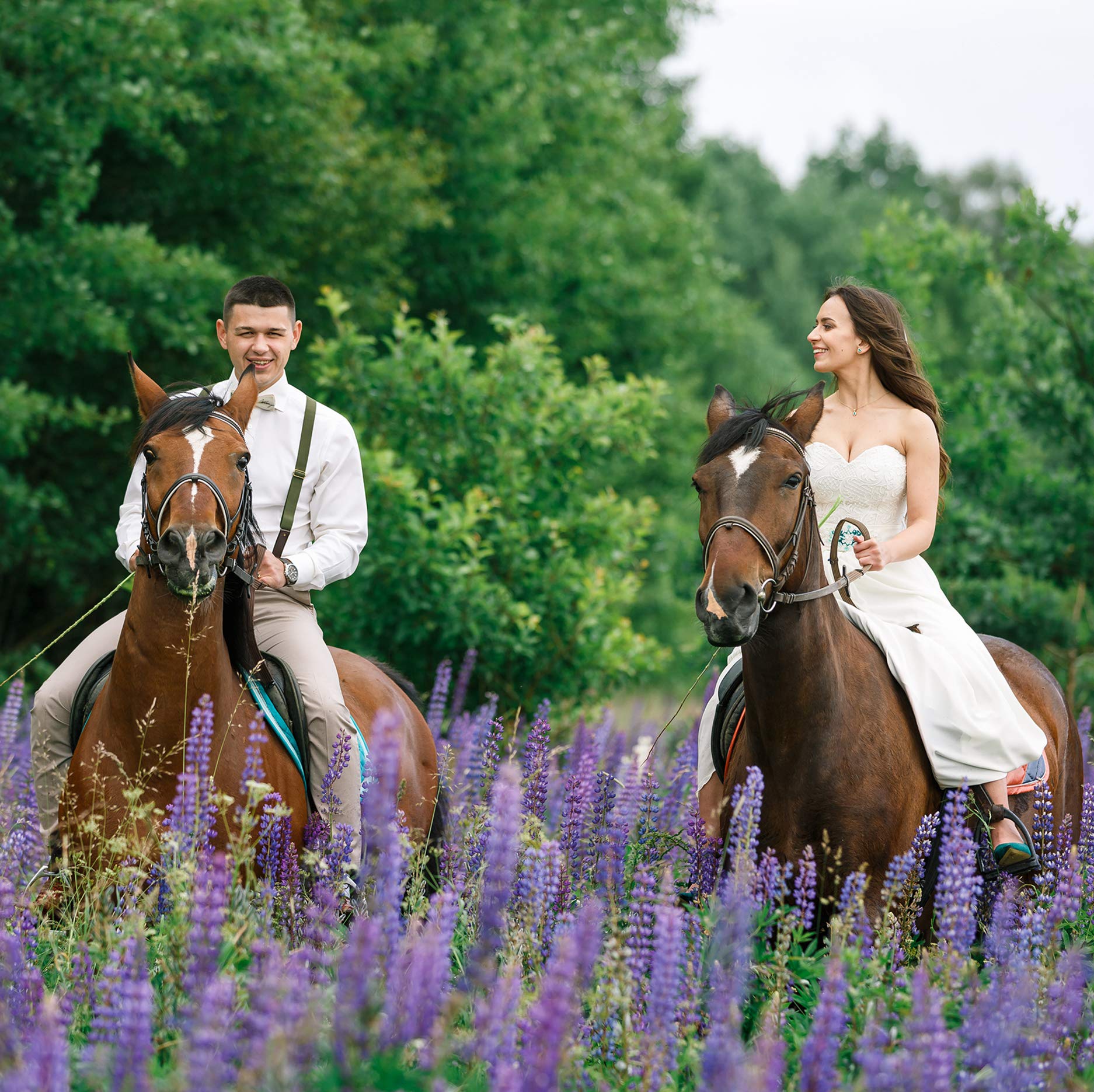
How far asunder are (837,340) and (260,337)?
2.58 meters

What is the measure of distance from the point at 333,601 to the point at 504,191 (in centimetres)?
936

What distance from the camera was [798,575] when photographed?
452cm

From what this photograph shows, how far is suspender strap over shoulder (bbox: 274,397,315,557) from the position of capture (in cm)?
516

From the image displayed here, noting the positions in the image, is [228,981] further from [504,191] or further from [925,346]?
[504,191]

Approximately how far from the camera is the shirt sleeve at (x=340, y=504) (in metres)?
5.16

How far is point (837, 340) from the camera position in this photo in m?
5.39

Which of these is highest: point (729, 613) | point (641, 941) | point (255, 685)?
point (729, 613)

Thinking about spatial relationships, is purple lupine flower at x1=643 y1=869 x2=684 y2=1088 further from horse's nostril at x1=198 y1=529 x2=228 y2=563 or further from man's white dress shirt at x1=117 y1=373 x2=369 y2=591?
man's white dress shirt at x1=117 y1=373 x2=369 y2=591

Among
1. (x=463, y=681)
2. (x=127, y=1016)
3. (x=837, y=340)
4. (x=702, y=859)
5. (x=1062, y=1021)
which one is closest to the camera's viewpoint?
(x=127, y=1016)

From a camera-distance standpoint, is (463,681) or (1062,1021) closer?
(1062,1021)

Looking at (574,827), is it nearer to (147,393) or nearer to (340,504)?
(340,504)

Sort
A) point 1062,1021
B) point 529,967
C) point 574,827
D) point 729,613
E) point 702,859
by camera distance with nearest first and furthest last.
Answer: point 1062,1021 → point 529,967 → point 729,613 → point 702,859 → point 574,827

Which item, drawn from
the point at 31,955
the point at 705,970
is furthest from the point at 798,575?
the point at 31,955

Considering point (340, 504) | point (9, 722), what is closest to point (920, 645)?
point (340, 504)
